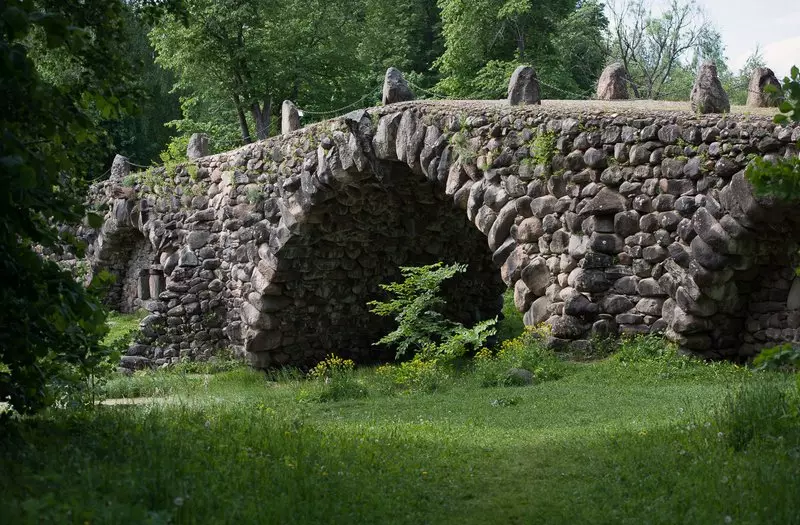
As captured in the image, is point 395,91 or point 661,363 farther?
point 395,91

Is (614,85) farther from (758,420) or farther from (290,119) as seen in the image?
(758,420)

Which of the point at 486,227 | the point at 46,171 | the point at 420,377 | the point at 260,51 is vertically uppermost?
the point at 260,51

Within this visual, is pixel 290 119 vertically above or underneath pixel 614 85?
underneath

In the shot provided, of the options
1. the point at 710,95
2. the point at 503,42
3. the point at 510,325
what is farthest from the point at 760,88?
the point at 503,42

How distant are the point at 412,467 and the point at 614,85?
8750 mm

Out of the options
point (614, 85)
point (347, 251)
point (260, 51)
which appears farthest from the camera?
point (260, 51)

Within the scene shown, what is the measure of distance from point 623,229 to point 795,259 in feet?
5.94

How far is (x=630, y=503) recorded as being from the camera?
4918 millimetres

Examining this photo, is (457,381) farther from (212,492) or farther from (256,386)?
(212,492)

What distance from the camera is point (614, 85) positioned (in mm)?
13172

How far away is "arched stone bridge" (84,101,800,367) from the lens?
9.99 metres

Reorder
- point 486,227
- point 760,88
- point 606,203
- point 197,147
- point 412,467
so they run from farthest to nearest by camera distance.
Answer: point 197,147, point 486,227, point 760,88, point 606,203, point 412,467

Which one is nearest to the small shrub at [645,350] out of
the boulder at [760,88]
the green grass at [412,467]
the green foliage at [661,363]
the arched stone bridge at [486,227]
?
the green foliage at [661,363]

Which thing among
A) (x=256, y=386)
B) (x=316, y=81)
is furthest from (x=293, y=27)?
(x=256, y=386)
